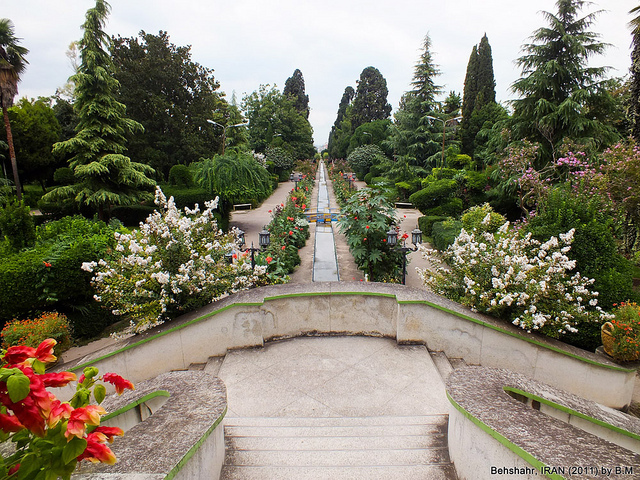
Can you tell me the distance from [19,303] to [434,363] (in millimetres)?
Result: 7412

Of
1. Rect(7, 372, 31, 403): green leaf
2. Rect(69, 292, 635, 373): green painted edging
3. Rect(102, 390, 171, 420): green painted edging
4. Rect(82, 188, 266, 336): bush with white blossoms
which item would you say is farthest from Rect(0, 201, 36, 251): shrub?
Rect(7, 372, 31, 403): green leaf

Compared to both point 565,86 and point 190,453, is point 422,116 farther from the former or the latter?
point 190,453

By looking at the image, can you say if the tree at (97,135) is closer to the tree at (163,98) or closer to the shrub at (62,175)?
the tree at (163,98)

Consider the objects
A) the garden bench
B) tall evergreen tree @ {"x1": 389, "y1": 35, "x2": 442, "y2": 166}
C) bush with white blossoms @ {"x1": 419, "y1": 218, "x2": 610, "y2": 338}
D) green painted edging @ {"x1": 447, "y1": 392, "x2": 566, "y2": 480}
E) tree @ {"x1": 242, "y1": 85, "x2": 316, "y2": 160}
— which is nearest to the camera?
green painted edging @ {"x1": 447, "y1": 392, "x2": 566, "y2": 480}

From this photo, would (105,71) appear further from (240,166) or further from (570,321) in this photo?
(570,321)

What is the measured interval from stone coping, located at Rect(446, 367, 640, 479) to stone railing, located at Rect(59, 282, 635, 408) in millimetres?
1415

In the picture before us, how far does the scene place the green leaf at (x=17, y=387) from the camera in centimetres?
112

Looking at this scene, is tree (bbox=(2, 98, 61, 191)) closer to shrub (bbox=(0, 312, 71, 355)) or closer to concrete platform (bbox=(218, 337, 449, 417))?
shrub (bbox=(0, 312, 71, 355))

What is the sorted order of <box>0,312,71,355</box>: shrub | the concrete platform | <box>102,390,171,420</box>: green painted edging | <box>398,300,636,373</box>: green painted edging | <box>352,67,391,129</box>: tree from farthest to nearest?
<box>352,67,391,129</box>: tree, <box>0,312,71,355</box>: shrub, <box>398,300,636,373</box>: green painted edging, the concrete platform, <box>102,390,171,420</box>: green painted edging

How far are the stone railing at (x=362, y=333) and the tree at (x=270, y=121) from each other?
4020 cm

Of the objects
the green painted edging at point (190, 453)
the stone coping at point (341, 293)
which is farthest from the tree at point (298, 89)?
the green painted edging at point (190, 453)

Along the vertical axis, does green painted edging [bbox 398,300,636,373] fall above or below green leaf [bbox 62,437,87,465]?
below

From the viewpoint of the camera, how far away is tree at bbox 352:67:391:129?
5103 cm

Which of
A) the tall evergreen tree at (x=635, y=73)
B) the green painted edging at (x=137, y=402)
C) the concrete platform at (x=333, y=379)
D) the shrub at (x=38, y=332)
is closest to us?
the green painted edging at (x=137, y=402)
